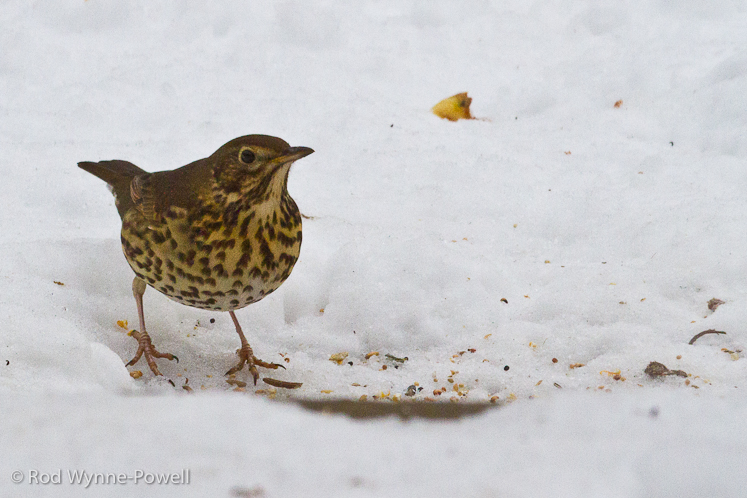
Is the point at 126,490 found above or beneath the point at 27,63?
beneath

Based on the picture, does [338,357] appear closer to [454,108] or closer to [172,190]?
[172,190]

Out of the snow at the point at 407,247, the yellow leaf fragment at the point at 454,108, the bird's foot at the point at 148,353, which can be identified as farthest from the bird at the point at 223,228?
the yellow leaf fragment at the point at 454,108

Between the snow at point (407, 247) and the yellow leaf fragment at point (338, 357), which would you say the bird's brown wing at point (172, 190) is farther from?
the yellow leaf fragment at point (338, 357)

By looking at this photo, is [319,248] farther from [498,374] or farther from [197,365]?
[498,374]

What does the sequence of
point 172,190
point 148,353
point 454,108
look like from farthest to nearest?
point 454,108 → point 148,353 → point 172,190

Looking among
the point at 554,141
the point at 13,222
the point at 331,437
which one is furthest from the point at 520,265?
the point at 13,222

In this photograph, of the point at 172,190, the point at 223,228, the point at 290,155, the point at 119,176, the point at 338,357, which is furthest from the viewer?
the point at 119,176

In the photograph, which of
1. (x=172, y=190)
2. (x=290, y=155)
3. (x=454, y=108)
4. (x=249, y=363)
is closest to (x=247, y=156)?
(x=290, y=155)
